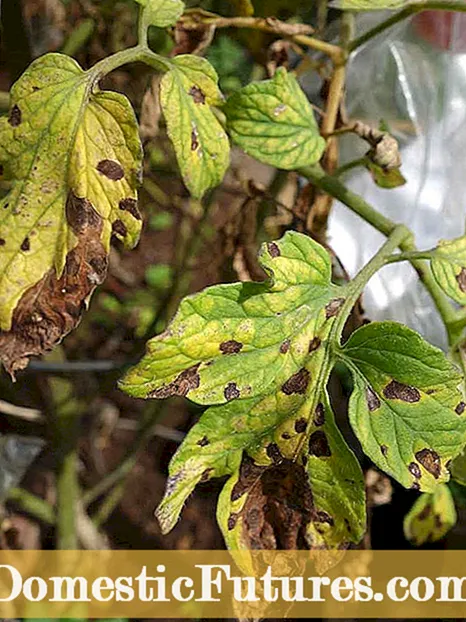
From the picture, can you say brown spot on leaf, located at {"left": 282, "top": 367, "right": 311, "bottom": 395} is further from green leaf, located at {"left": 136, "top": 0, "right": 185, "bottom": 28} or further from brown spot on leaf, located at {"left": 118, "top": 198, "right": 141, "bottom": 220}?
green leaf, located at {"left": 136, "top": 0, "right": 185, "bottom": 28}

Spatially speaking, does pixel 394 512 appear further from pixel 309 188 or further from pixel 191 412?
pixel 309 188

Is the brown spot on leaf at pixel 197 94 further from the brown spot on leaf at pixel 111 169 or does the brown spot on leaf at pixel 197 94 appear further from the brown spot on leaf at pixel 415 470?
the brown spot on leaf at pixel 415 470

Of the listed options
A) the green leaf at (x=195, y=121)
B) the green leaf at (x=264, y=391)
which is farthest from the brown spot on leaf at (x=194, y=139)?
the green leaf at (x=264, y=391)

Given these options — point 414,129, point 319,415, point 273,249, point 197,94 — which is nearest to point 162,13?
point 197,94

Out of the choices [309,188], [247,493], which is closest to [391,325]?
[247,493]

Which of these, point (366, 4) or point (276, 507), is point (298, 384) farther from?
point (366, 4)

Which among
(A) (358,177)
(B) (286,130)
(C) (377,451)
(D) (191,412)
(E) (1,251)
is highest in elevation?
(D) (191,412)
